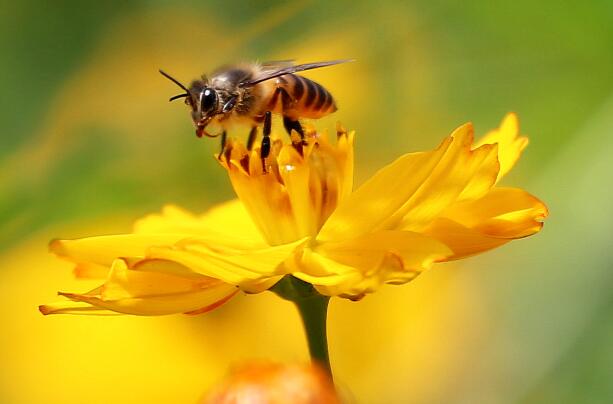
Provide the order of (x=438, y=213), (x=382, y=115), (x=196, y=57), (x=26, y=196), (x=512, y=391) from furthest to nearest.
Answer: (x=196, y=57) → (x=382, y=115) → (x=26, y=196) → (x=512, y=391) → (x=438, y=213)

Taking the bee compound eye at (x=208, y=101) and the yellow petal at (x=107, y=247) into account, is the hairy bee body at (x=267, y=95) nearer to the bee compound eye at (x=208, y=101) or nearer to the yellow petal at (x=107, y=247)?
the bee compound eye at (x=208, y=101)

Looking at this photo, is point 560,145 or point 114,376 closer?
point 114,376

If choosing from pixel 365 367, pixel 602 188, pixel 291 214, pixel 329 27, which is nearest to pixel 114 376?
pixel 365 367

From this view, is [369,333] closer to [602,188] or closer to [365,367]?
[365,367]

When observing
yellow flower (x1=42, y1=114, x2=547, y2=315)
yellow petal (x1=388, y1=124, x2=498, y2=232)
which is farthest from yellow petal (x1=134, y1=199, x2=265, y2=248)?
yellow petal (x1=388, y1=124, x2=498, y2=232)

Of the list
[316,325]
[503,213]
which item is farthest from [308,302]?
[503,213]

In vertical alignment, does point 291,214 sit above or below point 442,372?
above

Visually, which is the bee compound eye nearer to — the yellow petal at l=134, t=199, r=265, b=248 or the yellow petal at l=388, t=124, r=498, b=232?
the yellow petal at l=134, t=199, r=265, b=248

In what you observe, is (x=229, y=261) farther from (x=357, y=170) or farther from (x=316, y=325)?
(x=357, y=170)
